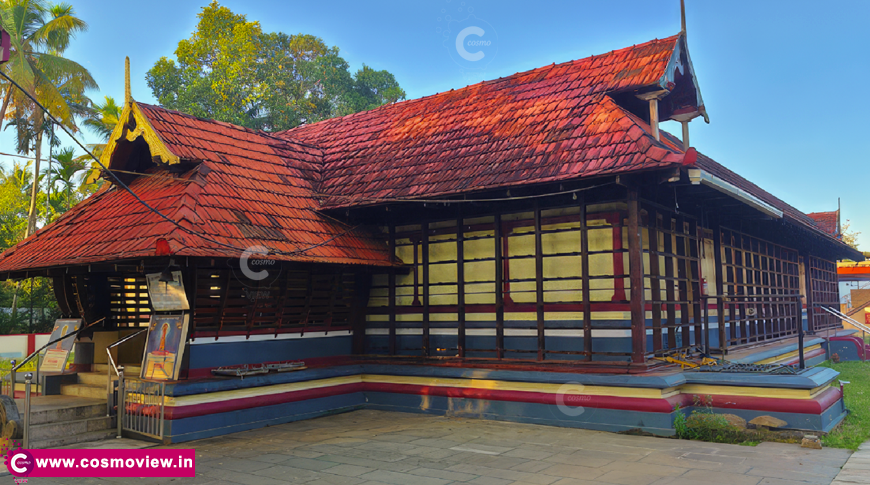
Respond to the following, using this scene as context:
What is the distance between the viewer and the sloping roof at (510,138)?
966 cm

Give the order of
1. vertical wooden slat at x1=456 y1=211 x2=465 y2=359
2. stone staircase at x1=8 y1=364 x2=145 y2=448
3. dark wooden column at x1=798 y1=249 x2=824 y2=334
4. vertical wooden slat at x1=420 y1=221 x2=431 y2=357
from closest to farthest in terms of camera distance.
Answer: stone staircase at x1=8 y1=364 x2=145 y2=448 → vertical wooden slat at x1=456 y1=211 x2=465 y2=359 → vertical wooden slat at x1=420 y1=221 x2=431 y2=357 → dark wooden column at x1=798 y1=249 x2=824 y2=334

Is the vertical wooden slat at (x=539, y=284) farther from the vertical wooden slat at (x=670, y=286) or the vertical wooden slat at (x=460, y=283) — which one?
the vertical wooden slat at (x=670, y=286)

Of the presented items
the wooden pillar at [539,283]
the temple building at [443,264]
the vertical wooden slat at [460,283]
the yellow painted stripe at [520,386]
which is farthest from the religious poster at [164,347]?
the wooden pillar at [539,283]

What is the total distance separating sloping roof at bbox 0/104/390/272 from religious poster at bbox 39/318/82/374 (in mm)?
1250

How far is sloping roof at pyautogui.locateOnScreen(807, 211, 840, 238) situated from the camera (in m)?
22.4

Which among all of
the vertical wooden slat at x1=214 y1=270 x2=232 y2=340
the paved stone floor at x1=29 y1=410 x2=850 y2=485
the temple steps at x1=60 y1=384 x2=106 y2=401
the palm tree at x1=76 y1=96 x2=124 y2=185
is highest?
the palm tree at x1=76 y1=96 x2=124 y2=185

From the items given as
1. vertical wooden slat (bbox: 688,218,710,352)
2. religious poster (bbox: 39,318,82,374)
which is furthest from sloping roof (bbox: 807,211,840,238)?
religious poster (bbox: 39,318,82,374)

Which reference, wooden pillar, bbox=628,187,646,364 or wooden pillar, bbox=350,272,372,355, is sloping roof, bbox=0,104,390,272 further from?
wooden pillar, bbox=628,187,646,364

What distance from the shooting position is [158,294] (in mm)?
9695

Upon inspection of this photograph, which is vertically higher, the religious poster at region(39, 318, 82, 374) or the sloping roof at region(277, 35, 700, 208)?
the sloping roof at region(277, 35, 700, 208)

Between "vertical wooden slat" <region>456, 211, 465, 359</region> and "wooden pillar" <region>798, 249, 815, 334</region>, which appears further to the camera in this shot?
"wooden pillar" <region>798, 249, 815, 334</region>

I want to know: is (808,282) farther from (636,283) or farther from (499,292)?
(499,292)

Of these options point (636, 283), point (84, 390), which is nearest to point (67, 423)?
point (84, 390)
